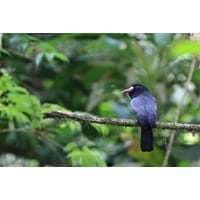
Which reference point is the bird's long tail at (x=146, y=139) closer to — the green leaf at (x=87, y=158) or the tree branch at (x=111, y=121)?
the tree branch at (x=111, y=121)

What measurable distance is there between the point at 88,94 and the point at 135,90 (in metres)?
0.36

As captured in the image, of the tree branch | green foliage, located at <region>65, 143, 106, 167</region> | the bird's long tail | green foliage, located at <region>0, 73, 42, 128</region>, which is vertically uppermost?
green foliage, located at <region>0, 73, 42, 128</region>

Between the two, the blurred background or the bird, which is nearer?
the bird

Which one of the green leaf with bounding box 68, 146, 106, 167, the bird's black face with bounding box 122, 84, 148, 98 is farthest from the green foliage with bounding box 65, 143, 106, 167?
the bird's black face with bounding box 122, 84, 148, 98

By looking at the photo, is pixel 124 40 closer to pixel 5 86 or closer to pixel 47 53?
pixel 47 53

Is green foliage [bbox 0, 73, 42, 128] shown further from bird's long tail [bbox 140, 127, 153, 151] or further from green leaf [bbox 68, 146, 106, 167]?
bird's long tail [bbox 140, 127, 153, 151]

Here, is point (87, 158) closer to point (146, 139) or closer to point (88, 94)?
point (146, 139)

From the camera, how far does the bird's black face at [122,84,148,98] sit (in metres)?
1.63

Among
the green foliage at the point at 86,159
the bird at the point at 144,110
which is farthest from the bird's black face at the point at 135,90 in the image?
the green foliage at the point at 86,159

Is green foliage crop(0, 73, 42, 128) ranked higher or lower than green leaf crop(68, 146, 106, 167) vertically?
→ higher

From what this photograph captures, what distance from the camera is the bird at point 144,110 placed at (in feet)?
5.04

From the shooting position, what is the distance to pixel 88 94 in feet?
6.47

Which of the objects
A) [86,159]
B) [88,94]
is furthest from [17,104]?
[88,94]
